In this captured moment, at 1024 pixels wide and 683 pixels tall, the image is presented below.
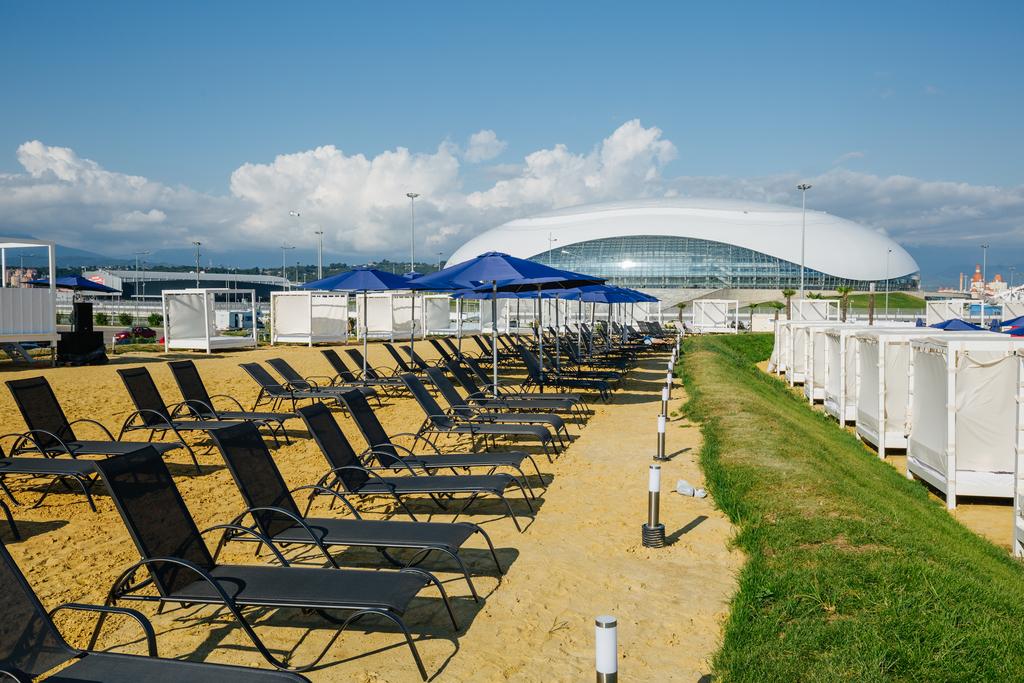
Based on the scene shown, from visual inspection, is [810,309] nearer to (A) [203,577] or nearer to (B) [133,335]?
(B) [133,335]

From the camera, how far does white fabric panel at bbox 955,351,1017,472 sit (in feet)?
25.9

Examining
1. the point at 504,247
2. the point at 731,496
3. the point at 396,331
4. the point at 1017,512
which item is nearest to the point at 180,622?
the point at 731,496

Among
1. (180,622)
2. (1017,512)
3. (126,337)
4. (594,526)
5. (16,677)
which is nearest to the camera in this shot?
(16,677)

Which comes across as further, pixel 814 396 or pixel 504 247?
pixel 504 247

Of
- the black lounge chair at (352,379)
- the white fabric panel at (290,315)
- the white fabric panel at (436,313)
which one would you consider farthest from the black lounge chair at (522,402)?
the white fabric panel at (436,313)

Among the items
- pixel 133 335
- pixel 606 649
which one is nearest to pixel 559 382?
pixel 606 649

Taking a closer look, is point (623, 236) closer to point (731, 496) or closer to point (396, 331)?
point (396, 331)

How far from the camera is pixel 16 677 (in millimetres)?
2598

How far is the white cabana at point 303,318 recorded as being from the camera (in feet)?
73.7

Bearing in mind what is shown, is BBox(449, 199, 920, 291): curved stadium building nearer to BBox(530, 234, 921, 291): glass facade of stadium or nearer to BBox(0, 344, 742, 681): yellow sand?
BBox(530, 234, 921, 291): glass facade of stadium

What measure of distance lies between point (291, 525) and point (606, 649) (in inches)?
102

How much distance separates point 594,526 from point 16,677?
417 centimetres

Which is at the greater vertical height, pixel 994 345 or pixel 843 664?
pixel 994 345

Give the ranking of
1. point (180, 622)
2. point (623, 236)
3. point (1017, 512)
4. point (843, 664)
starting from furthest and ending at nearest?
point (623, 236)
point (1017, 512)
point (180, 622)
point (843, 664)
